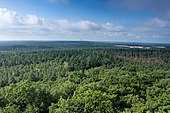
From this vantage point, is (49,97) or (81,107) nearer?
(81,107)

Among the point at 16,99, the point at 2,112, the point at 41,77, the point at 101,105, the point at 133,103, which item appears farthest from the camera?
the point at 41,77

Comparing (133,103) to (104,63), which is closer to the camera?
(133,103)

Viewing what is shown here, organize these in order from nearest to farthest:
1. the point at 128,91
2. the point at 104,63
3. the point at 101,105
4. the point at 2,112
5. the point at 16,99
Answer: the point at 2,112 → the point at 101,105 → the point at 16,99 → the point at 128,91 → the point at 104,63

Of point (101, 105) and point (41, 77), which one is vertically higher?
point (101, 105)

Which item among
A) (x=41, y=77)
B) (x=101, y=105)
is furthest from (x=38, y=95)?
(x=41, y=77)

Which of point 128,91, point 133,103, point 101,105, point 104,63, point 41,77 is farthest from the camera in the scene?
point 104,63

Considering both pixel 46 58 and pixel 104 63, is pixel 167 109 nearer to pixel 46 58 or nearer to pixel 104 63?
pixel 104 63

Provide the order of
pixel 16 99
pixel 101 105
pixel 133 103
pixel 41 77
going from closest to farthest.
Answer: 1. pixel 101 105
2. pixel 16 99
3. pixel 133 103
4. pixel 41 77

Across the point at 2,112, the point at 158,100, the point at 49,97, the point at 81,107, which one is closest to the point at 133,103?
the point at 158,100

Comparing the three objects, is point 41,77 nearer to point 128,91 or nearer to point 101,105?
point 128,91
